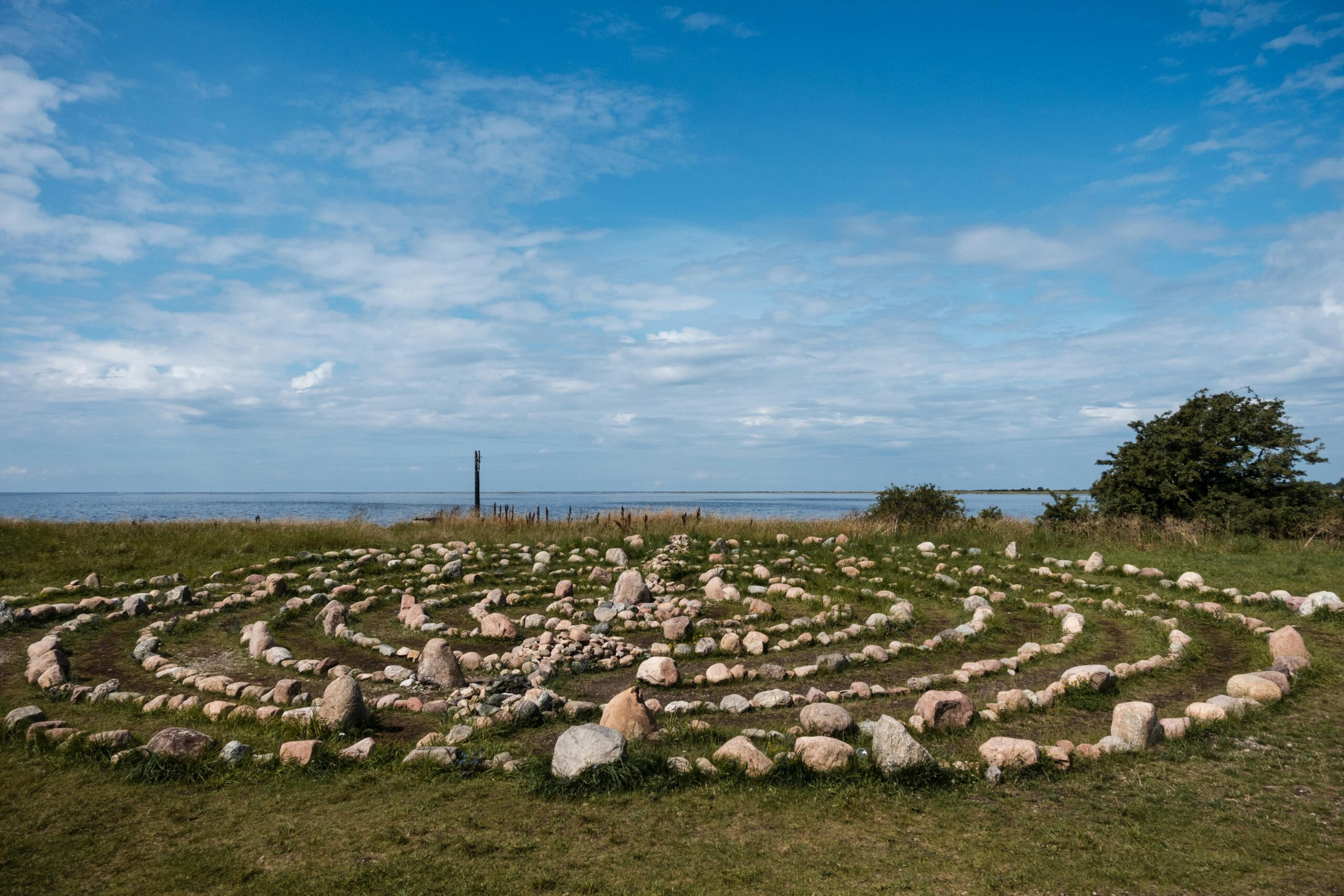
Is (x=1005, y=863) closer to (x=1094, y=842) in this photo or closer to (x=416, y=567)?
(x=1094, y=842)

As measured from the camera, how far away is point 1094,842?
16.1 ft

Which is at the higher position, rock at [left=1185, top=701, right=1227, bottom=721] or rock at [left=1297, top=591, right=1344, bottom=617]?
rock at [left=1297, top=591, right=1344, bottom=617]

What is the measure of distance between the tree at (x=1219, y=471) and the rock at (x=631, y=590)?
20269 mm

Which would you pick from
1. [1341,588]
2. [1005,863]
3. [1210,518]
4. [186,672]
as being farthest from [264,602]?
[1210,518]

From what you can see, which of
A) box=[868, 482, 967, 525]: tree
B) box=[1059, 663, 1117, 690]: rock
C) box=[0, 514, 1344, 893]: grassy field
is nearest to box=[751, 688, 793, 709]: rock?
box=[0, 514, 1344, 893]: grassy field

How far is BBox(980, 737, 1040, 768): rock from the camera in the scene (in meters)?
6.06

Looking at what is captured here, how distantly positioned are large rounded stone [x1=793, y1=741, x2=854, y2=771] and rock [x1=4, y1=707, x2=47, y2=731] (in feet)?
25.0

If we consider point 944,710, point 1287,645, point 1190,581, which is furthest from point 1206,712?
point 1190,581

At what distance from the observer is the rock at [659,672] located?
8953 millimetres

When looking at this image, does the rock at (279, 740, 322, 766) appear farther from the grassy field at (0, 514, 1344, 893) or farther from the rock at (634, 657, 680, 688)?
the rock at (634, 657, 680, 688)

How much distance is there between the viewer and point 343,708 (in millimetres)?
7070

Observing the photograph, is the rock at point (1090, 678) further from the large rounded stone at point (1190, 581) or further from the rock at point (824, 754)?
the large rounded stone at point (1190, 581)

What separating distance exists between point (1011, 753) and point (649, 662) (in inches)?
178

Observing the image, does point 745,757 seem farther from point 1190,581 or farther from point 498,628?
point 1190,581
